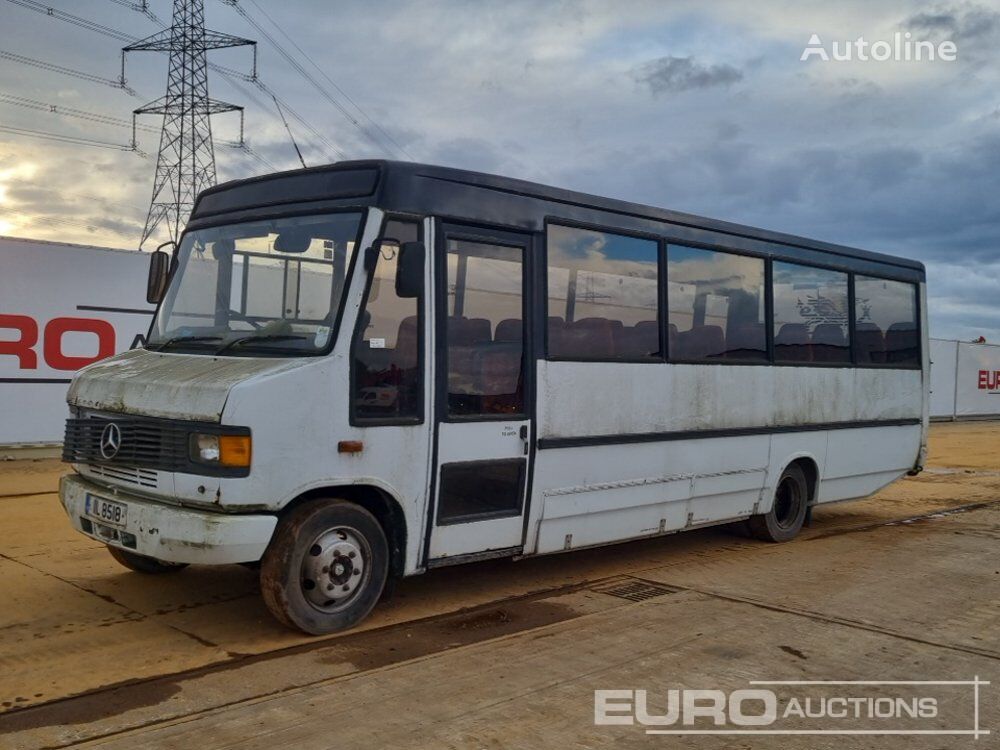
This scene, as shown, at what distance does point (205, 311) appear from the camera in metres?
6.64

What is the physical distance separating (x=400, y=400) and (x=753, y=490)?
Answer: 4.58m

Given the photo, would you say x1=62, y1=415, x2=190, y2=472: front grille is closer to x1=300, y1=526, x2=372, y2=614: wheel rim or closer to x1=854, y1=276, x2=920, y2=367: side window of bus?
x1=300, y1=526, x2=372, y2=614: wheel rim

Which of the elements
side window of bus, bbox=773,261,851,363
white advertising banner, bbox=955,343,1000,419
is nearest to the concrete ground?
side window of bus, bbox=773,261,851,363

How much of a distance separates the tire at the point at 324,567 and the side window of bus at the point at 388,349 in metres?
0.67

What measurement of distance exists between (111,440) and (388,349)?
181 centimetres

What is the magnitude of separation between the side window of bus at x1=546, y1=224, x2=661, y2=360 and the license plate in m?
3.19

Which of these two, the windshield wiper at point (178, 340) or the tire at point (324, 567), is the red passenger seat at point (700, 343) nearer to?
the tire at point (324, 567)

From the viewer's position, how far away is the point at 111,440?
6016mm

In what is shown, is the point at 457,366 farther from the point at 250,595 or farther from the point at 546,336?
the point at 250,595

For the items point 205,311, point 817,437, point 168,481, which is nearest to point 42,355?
point 205,311

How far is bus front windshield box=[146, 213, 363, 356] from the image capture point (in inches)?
237

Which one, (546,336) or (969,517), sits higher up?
(546,336)

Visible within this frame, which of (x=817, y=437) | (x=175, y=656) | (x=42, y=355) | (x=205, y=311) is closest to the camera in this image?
(x=175, y=656)

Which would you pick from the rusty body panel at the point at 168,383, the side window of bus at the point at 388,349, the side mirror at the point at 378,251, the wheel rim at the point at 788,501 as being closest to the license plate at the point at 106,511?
the rusty body panel at the point at 168,383
